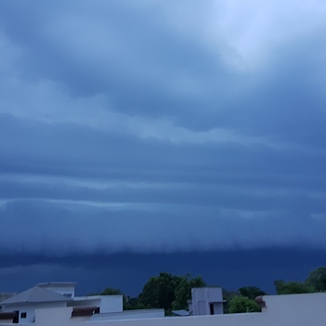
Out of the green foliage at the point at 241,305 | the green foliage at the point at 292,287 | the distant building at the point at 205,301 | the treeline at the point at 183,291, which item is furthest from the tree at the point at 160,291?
the green foliage at the point at 241,305

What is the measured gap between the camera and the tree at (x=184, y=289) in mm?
45625

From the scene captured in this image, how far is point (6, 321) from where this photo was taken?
12180 mm

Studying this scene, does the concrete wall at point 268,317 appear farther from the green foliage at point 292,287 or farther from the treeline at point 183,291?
the green foliage at point 292,287

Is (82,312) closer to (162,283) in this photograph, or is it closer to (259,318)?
(259,318)

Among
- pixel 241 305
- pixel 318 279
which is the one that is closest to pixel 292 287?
pixel 318 279

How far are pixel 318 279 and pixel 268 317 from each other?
23.6 m

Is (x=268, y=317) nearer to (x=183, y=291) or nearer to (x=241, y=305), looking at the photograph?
(x=241, y=305)

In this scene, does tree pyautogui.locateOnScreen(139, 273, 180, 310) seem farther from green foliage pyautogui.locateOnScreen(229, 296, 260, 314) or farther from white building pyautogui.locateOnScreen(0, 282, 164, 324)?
green foliage pyautogui.locateOnScreen(229, 296, 260, 314)

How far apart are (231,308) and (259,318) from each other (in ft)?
53.7

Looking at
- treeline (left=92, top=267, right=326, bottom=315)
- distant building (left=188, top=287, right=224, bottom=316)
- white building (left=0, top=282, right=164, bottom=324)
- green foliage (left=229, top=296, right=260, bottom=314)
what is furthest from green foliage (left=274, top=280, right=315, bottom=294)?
white building (left=0, top=282, right=164, bottom=324)

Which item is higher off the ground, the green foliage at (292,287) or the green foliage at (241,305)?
the green foliage at (292,287)

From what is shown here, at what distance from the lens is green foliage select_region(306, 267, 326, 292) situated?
31.4 metres

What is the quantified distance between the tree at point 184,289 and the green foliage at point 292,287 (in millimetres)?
9660

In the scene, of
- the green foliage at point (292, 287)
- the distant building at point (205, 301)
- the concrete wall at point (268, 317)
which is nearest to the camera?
the concrete wall at point (268, 317)
